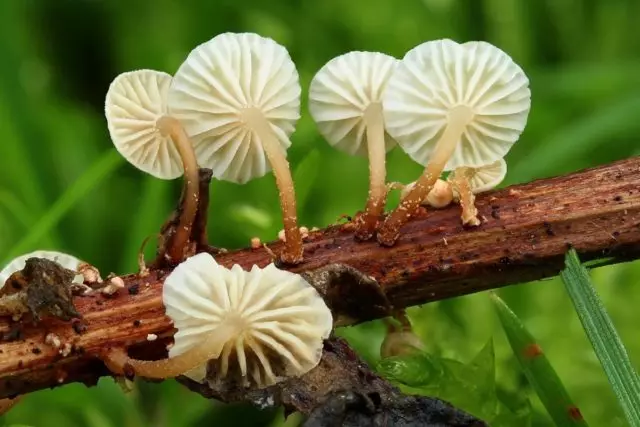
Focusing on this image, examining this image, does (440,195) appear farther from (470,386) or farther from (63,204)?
(63,204)

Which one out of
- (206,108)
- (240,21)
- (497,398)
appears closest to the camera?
(206,108)

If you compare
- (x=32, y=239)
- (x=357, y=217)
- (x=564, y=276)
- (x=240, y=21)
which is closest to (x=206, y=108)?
(x=357, y=217)

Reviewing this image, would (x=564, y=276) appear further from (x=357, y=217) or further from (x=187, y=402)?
(x=187, y=402)

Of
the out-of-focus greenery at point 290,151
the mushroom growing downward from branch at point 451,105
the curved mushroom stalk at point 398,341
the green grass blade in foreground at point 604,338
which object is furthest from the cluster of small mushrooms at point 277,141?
the out-of-focus greenery at point 290,151

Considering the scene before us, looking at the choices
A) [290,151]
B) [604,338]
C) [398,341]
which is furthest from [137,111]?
[290,151]

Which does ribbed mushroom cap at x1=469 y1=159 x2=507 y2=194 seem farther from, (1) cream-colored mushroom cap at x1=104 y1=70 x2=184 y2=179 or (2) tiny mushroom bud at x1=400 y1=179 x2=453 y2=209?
(1) cream-colored mushroom cap at x1=104 y1=70 x2=184 y2=179

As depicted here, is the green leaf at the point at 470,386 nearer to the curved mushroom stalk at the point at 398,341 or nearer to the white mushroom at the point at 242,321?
the curved mushroom stalk at the point at 398,341
